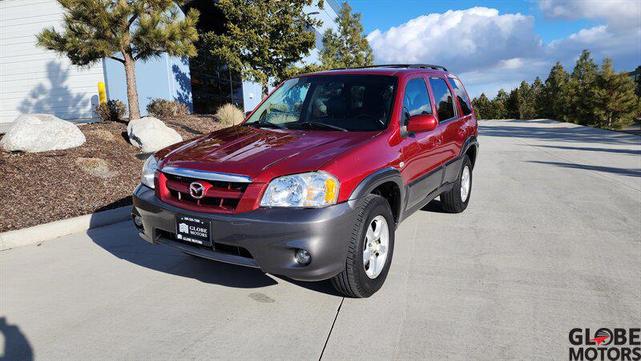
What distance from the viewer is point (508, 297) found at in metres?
3.51

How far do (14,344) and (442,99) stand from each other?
4.58 m

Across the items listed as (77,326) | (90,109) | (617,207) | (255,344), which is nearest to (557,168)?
(617,207)

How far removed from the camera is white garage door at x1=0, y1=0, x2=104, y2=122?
18156 millimetres

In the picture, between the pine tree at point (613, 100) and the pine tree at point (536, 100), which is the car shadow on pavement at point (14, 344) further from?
the pine tree at point (536, 100)

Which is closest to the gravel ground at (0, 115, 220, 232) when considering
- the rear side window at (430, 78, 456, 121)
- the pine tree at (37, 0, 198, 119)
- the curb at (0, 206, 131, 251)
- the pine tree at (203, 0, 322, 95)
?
the curb at (0, 206, 131, 251)

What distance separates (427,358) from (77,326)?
2387mm

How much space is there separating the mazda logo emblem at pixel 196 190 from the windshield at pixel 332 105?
3.97 feet

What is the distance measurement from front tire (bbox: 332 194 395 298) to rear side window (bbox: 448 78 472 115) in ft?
9.63

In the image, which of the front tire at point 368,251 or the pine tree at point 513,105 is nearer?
the front tire at point 368,251

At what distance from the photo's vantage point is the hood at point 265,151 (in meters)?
3.11

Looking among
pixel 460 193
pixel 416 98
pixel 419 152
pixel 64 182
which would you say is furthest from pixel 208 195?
pixel 64 182

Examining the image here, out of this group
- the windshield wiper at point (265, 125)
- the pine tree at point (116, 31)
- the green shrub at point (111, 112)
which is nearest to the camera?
the windshield wiper at point (265, 125)

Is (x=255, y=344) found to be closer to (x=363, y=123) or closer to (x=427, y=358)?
(x=427, y=358)

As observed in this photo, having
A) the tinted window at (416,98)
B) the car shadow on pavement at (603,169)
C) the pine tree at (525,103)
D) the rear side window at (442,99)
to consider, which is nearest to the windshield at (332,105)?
the tinted window at (416,98)
